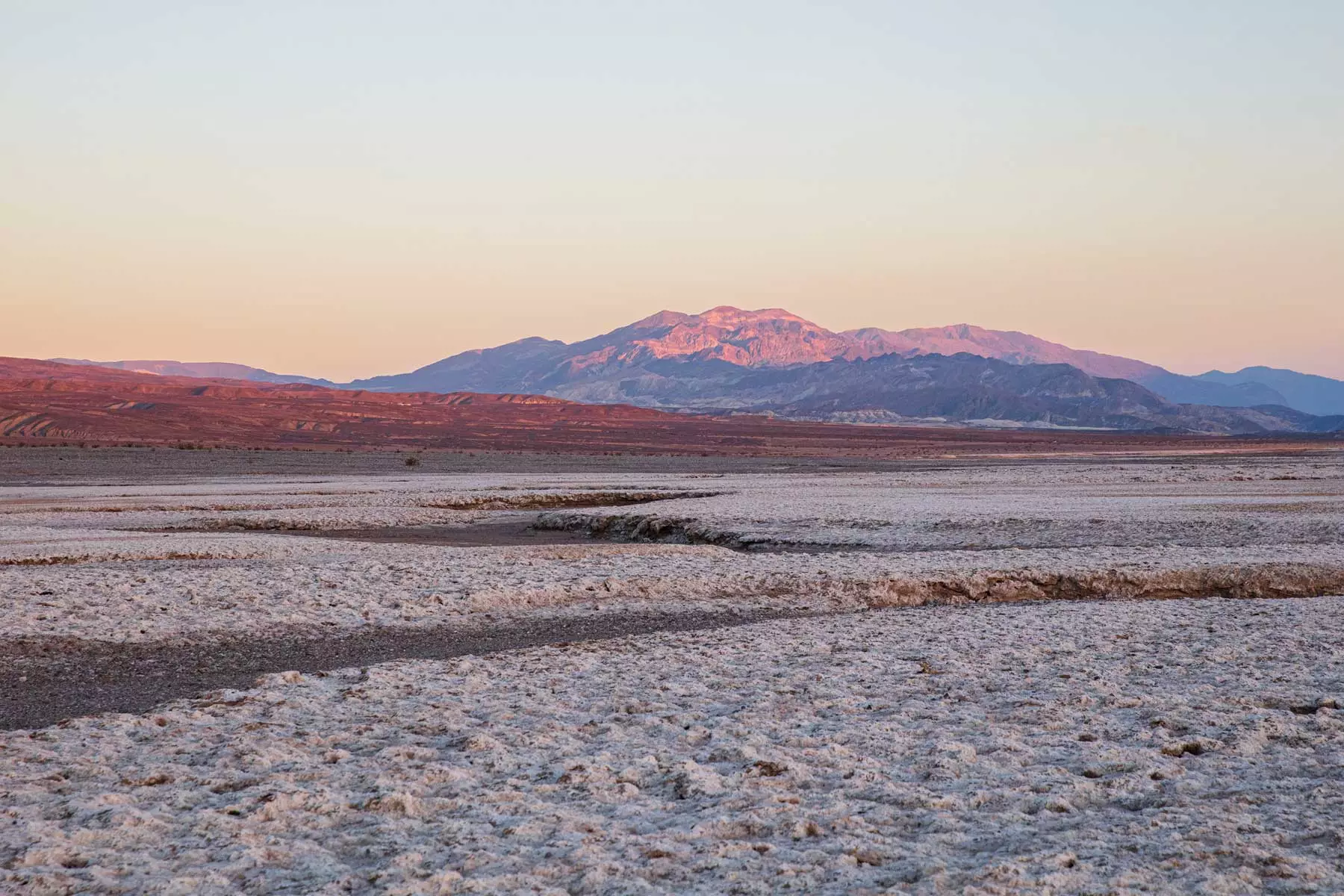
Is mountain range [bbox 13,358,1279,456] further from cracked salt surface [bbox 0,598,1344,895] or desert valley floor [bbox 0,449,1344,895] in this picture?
cracked salt surface [bbox 0,598,1344,895]

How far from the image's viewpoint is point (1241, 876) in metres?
5.33

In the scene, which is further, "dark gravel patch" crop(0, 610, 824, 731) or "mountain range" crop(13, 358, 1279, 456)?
"mountain range" crop(13, 358, 1279, 456)

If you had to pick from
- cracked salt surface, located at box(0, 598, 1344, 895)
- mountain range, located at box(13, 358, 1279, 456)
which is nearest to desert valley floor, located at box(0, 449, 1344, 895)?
cracked salt surface, located at box(0, 598, 1344, 895)

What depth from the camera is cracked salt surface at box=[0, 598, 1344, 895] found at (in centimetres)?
552

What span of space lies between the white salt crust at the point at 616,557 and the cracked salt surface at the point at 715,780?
4.28m

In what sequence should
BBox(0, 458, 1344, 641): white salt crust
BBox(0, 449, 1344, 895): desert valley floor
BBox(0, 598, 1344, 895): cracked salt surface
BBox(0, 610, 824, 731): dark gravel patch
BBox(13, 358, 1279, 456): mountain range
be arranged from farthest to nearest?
BBox(13, 358, 1279, 456): mountain range, BBox(0, 458, 1344, 641): white salt crust, BBox(0, 610, 824, 731): dark gravel patch, BBox(0, 449, 1344, 895): desert valley floor, BBox(0, 598, 1344, 895): cracked salt surface

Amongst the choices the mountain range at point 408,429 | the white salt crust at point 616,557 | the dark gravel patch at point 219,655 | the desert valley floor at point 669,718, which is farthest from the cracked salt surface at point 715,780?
the mountain range at point 408,429

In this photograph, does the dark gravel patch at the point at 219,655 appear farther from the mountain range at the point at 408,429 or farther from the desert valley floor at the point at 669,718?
the mountain range at the point at 408,429

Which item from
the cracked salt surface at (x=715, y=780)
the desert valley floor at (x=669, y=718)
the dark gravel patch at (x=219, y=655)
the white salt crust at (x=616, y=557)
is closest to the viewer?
the cracked salt surface at (x=715, y=780)

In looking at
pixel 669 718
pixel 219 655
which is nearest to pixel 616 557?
pixel 219 655

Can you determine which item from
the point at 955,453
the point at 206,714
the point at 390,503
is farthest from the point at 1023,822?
the point at 955,453

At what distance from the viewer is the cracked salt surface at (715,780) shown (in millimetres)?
5523

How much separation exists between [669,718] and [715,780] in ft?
5.20

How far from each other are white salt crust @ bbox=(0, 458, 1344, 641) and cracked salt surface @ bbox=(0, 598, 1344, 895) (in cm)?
428
